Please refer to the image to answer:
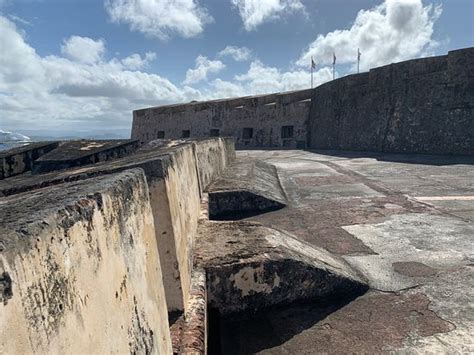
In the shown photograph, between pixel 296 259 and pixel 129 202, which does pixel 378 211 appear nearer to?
pixel 296 259

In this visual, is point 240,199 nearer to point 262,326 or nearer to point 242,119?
point 262,326

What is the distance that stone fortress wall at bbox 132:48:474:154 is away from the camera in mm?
13375

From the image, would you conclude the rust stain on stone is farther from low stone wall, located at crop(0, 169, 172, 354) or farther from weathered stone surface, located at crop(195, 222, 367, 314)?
low stone wall, located at crop(0, 169, 172, 354)

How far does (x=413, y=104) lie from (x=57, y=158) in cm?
1331

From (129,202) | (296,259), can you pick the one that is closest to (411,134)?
(296,259)

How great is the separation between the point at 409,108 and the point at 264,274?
13.7m

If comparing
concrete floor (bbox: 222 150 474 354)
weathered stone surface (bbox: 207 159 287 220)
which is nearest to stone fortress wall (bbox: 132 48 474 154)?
concrete floor (bbox: 222 150 474 354)

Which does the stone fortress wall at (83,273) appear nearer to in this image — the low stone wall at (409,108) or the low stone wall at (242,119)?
the low stone wall at (409,108)

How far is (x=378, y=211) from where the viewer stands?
5867 millimetres

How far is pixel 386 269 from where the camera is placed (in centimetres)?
378

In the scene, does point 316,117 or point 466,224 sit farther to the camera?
point 316,117

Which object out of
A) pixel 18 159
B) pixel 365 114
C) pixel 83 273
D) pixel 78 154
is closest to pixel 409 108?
pixel 365 114

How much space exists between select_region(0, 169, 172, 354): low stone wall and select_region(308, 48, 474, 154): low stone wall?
13.6 metres

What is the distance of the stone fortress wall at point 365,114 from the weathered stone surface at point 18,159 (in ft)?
40.8
